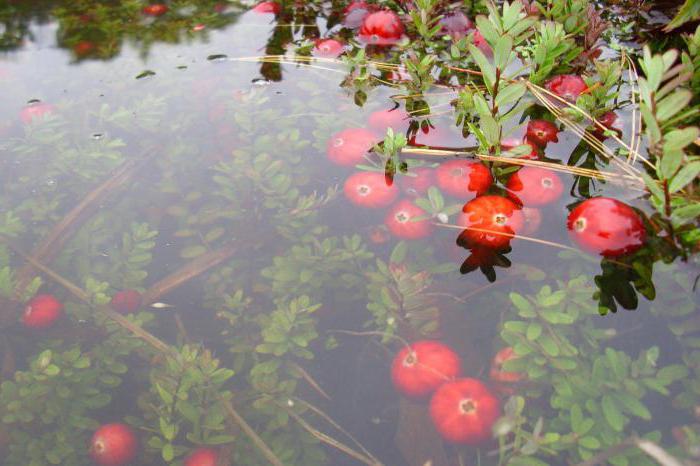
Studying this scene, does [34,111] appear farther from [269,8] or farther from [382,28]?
[382,28]

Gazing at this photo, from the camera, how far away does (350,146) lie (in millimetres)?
3312

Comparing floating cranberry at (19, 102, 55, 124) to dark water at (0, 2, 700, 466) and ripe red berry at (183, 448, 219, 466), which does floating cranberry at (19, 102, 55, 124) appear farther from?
ripe red berry at (183, 448, 219, 466)

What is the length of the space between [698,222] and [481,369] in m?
1.32

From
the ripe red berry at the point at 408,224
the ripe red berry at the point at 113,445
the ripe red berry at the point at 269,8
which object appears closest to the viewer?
the ripe red berry at the point at 113,445

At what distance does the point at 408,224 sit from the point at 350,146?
0.76 meters

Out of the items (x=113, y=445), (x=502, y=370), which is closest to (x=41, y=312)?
(x=113, y=445)

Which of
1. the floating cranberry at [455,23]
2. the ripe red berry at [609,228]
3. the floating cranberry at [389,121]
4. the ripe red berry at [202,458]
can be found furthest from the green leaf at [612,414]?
the floating cranberry at [455,23]

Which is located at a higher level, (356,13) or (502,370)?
(356,13)

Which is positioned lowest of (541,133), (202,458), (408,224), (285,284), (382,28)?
(202,458)

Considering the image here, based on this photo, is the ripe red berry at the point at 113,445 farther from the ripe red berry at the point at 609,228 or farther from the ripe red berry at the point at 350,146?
the ripe red berry at the point at 609,228

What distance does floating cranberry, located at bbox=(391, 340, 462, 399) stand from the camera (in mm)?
2258

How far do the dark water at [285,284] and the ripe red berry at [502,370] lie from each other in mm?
33

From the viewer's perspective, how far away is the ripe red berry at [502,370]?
2.25m

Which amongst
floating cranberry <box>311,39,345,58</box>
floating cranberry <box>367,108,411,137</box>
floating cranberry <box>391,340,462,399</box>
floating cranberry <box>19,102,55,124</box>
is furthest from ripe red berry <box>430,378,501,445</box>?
floating cranberry <box>19,102,55,124</box>
